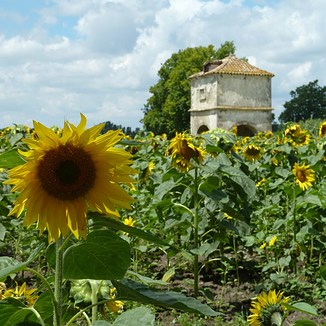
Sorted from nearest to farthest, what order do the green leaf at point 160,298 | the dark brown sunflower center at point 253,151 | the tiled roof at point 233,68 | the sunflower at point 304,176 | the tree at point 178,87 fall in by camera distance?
the green leaf at point 160,298 → the sunflower at point 304,176 → the dark brown sunflower center at point 253,151 → the tiled roof at point 233,68 → the tree at point 178,87

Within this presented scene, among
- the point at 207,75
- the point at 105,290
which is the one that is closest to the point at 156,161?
the point at 105,290

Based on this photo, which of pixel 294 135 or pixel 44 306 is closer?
pixel 44 306

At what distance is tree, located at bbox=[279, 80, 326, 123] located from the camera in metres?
64.0

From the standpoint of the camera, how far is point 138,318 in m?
1.27

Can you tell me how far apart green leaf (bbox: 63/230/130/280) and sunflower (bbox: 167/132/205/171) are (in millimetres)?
2320

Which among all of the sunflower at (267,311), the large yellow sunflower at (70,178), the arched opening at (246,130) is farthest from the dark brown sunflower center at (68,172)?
the arched opening at (246,130)

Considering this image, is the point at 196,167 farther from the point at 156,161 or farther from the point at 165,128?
the point at 165,128

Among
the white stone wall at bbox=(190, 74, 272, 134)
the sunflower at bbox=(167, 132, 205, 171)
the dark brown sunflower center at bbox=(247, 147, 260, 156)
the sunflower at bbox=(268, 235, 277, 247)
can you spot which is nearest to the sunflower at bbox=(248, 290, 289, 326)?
the sunflower at bbox=(167, 132, 205, 171)

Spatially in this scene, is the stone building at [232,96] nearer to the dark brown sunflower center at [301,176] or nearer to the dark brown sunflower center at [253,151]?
the dark brown sunflower center at [253,151]

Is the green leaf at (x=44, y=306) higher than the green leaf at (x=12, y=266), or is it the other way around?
the green leaf at (x=12, y=266)

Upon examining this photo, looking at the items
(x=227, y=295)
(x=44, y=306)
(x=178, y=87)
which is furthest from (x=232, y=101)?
(x=44, y=306)

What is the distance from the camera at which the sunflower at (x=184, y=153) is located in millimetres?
3613

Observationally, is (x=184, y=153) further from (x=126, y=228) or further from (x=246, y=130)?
(x=246, y=130)

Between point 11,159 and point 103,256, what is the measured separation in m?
0.28
